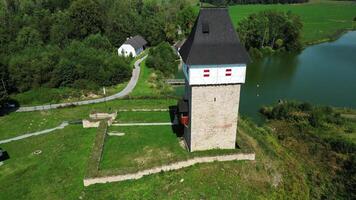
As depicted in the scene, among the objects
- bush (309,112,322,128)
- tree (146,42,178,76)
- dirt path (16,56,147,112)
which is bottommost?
bush (309,112,322,128)

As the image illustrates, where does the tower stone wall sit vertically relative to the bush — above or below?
above

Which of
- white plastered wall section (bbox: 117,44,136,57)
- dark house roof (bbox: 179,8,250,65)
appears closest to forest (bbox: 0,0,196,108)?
white plastered wall section (bbox: 117,44,136,57)

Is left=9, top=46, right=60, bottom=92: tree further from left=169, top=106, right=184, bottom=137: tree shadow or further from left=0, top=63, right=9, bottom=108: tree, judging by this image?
left=169, top=106, right=184, bottom=137: tree shadow

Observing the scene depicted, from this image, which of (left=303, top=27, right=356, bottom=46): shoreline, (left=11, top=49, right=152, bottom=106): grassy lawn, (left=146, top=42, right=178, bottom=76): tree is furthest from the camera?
(left=303, top=27, right=356, bottom=46): shoreline

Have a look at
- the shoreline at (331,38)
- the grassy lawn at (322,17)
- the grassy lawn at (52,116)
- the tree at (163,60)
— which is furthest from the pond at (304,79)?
the grassy lawn at (322,17)

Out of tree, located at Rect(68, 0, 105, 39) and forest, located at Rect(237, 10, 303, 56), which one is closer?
tree, located at Rect(68, 0, 105, 39)

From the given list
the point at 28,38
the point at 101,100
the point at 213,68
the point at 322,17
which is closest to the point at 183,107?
the point at 213,68

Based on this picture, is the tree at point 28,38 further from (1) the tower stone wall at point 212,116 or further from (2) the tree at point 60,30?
(1) the tower stone wall at point 212,116

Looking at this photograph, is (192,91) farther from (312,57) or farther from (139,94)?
(312,57)
